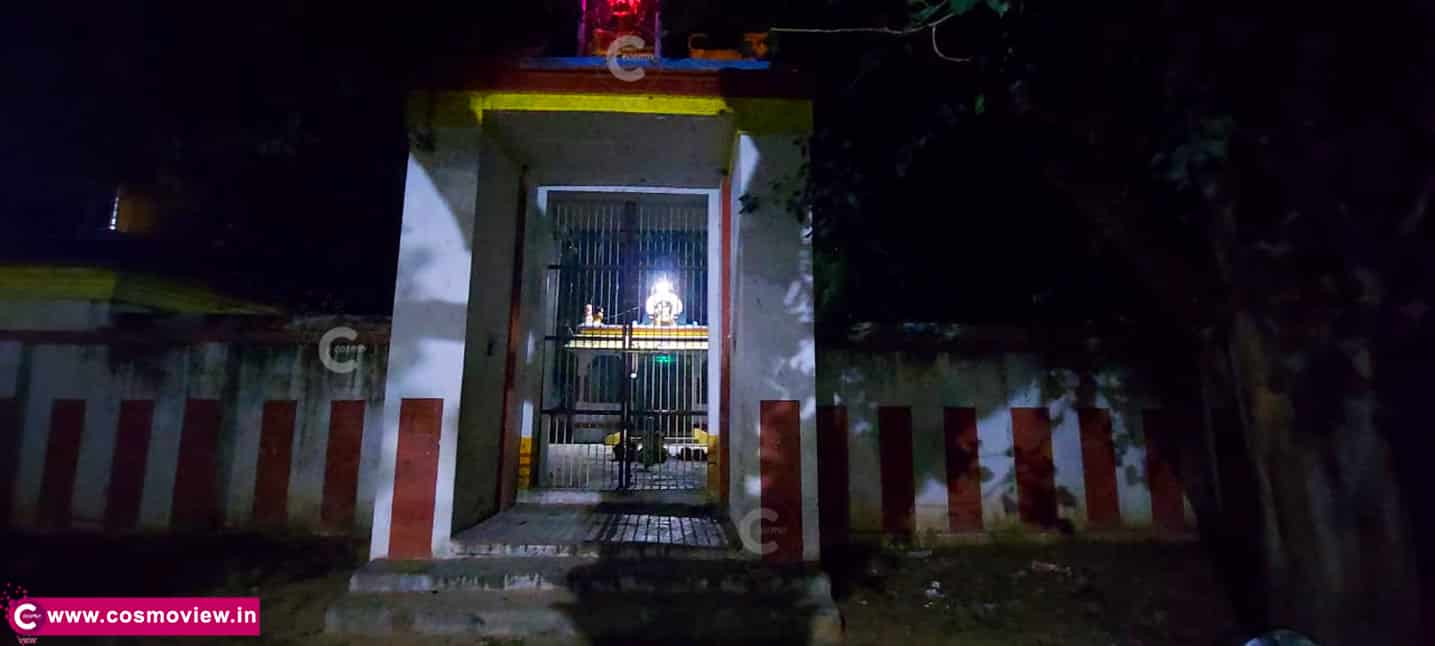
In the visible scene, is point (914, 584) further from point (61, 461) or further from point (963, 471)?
point (61, 461)

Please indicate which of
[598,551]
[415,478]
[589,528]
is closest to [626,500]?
[589,528]

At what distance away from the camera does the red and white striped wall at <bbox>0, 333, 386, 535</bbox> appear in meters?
4.54

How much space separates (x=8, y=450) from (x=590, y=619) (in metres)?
4.66

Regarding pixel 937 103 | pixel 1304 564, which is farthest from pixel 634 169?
pixel 1304 564

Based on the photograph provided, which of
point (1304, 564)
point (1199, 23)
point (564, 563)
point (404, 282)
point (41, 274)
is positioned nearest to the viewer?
point (1304, 564)

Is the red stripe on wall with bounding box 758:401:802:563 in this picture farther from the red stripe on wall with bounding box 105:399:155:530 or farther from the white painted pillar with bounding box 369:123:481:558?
the red stripe on wall with bounding box 105:399:155:530

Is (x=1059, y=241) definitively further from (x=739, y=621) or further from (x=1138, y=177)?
(x=739, y=621)

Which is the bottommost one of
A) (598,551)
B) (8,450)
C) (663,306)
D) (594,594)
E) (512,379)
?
(594,594)

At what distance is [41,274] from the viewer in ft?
16.1

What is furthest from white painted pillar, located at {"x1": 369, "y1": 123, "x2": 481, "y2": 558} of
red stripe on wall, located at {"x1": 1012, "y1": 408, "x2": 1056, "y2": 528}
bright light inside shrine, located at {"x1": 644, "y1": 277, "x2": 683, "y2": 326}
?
bright light inside shrine, located at {"x1": 644, "y1": 277, "x2": 683, "y2": 326}

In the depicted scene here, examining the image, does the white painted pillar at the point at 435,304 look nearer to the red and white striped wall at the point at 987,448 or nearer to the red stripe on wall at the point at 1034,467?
the red and white striped wall at the point at 987,448

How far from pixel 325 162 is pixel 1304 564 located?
23.6 feet

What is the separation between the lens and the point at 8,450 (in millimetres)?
4578

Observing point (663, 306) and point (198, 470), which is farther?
point (663, 306)
